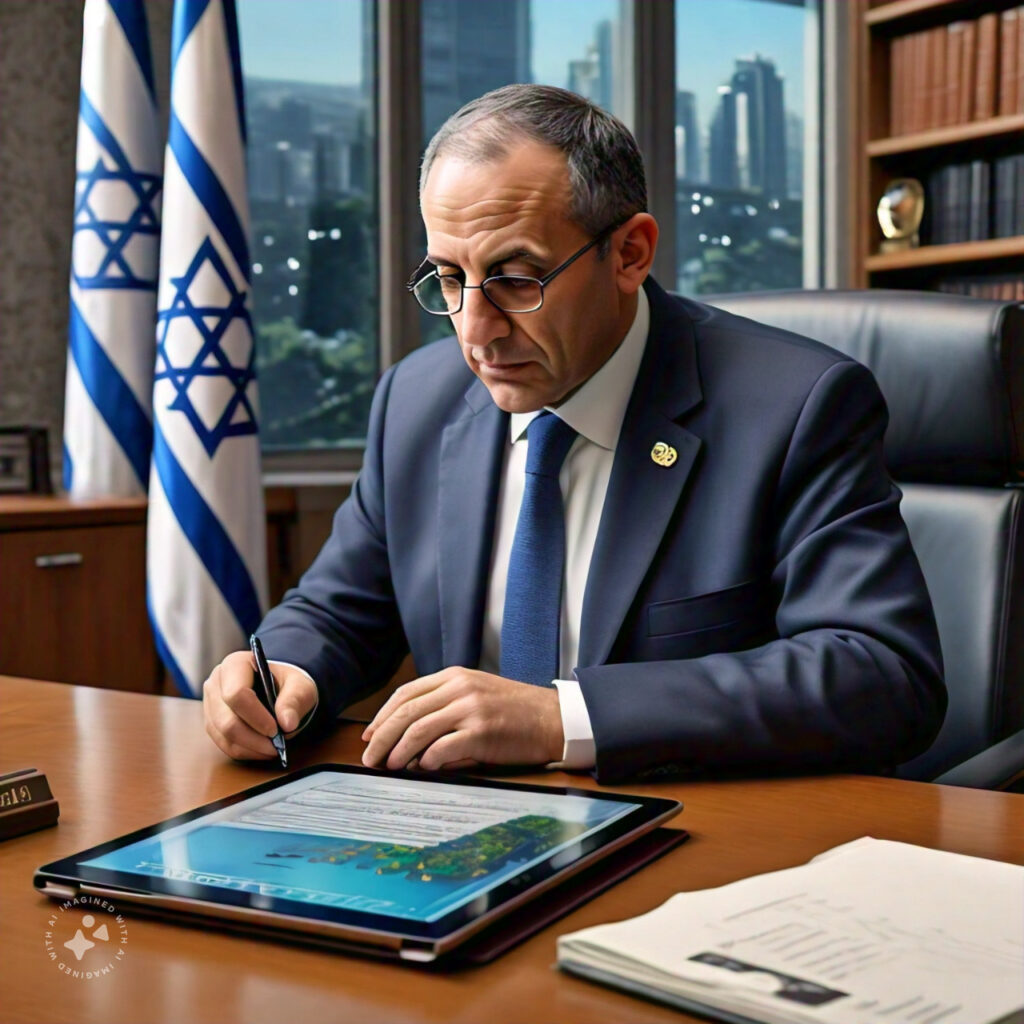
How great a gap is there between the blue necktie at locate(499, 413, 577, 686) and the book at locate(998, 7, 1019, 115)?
9.74 ft

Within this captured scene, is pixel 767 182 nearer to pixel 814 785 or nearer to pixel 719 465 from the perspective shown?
pixel 719 465

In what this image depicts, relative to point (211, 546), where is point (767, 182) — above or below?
above

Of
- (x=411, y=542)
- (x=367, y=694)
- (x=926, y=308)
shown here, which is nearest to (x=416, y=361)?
(x=411, y=542)

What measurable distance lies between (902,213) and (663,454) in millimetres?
3073

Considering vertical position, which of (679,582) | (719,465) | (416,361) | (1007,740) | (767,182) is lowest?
(1007,740)

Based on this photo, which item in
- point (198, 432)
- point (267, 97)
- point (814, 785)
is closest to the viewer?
point (814, 785)

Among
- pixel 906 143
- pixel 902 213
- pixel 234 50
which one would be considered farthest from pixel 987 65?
pixel 234 50

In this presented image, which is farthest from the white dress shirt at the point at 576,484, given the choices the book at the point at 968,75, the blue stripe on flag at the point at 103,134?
the book at the point at 968,75

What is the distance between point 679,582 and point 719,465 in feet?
0.46

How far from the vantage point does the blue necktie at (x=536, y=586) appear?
144 centimetres

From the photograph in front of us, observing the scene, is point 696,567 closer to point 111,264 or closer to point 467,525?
point 467,525

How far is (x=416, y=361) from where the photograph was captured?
5.88 feet

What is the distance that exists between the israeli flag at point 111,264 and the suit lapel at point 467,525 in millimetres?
1402

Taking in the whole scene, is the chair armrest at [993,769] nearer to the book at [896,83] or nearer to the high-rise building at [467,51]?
the high-rise building at [467,51]
